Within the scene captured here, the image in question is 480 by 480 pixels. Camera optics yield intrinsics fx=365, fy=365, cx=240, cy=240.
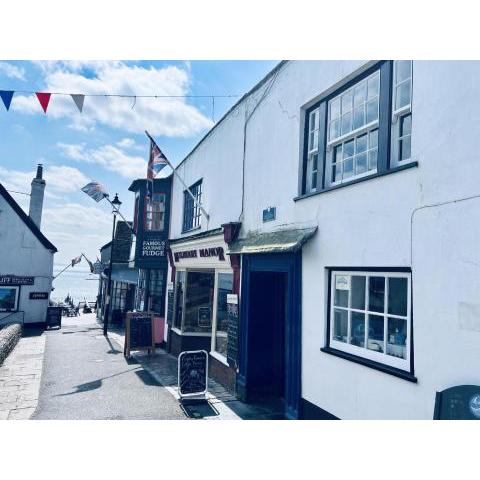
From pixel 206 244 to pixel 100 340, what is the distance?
26.0 feet

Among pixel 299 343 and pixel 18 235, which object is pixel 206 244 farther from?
pixel 18 235

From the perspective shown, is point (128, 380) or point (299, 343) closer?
point (299, 343)

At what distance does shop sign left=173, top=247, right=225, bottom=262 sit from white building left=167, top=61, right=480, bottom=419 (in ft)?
2.42

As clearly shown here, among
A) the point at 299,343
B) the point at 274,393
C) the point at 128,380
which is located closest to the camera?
the point at 299,343

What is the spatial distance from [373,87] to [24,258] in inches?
689

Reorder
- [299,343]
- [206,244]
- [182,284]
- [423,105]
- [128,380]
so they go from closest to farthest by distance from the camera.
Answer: [423,105]
[299,343]
[128,380]
[206,244]
[182,284]

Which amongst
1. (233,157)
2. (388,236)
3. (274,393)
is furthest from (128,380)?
(388,236)

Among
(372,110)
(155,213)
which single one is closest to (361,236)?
(372,110)

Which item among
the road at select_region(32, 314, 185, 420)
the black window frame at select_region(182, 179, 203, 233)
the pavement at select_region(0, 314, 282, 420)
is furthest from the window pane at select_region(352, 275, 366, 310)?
the black window frame at select_region(182, 179, 203, 233)

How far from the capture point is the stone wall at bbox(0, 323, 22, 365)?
10230 mm

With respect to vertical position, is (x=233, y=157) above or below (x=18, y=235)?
above

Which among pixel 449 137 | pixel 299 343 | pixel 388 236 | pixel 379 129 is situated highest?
pixel 379 129

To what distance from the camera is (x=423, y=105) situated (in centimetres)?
407

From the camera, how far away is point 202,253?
9.88m
